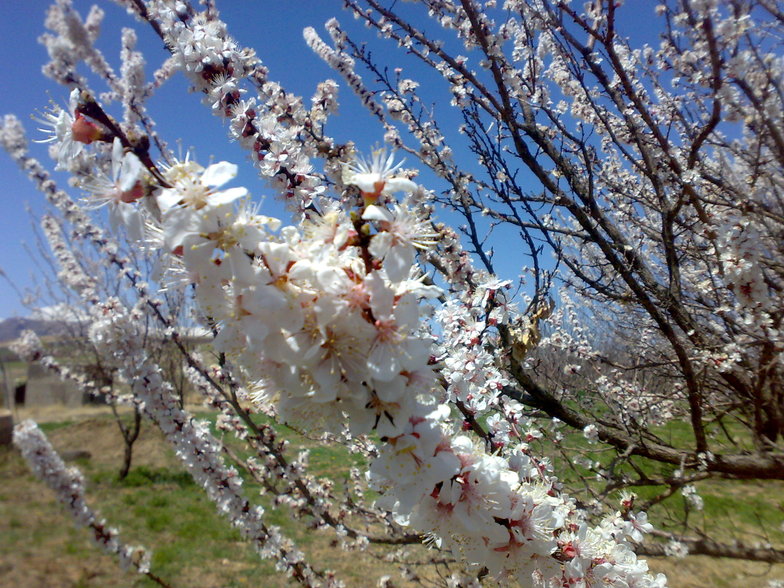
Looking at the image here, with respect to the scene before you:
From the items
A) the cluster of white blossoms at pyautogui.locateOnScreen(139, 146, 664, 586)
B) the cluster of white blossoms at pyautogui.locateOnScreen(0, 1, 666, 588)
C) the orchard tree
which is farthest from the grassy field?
the cluster of white blossoms at pyautogui.locateOnScreen(139, 146, 664, 586)

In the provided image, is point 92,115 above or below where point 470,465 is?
above

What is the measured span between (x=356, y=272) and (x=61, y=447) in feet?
42.1

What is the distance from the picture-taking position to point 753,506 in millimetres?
5984

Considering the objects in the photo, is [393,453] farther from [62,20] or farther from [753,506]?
[753,506]

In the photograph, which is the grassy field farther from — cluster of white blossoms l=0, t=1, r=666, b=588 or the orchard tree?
cluster of white blossoms l=0, t=1, r=666, b=588

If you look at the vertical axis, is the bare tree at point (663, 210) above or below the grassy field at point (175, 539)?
above

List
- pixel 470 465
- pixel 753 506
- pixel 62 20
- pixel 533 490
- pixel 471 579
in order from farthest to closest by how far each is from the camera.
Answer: pixel 753 506
pixel 62 20
pixel 471 579
pixel 533 490
pixel 470 465

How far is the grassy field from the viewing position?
4.92m

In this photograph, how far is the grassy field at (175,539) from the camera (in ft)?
16.1

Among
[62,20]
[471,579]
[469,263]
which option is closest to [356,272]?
[469,263]

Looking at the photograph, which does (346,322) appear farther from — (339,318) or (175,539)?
(175,539)

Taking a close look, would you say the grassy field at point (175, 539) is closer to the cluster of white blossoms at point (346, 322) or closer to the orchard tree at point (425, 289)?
the orchard tree at point (425, 289)

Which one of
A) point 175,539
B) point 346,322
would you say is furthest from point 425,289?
point 175,539

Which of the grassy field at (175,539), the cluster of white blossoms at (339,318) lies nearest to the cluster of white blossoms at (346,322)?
the cluster of white blossoms at (339,318)
